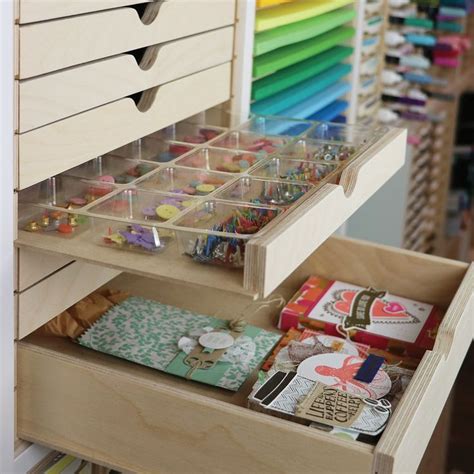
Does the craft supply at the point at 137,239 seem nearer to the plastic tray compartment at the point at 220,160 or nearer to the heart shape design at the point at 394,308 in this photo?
the plastic tray compartment at the point at 220,160

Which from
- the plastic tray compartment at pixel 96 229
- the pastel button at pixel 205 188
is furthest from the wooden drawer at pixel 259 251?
the pastel button at pixel 205 188

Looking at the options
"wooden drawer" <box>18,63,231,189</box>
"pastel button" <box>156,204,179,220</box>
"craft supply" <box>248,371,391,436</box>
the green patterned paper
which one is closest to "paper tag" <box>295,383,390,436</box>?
"craft supply" <box>248,371,391,436</box>

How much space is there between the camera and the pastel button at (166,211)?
0.90 m

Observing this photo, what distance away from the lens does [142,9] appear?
1128 millimetres

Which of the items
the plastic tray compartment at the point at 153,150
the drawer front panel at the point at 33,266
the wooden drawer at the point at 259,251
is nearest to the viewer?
the wooden drawer at the point at 259,251

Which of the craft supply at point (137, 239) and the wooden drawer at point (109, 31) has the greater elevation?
the wooden drawer at point (109, 31)

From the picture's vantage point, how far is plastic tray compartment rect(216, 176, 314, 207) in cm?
95

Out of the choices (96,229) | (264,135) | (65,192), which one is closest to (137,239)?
(96,229)

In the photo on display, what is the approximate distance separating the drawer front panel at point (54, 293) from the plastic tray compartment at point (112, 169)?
0.34 ft

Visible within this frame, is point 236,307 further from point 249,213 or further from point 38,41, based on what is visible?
point 38,41

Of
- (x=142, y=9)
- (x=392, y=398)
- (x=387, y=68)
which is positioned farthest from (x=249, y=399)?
(x=387, y=68)

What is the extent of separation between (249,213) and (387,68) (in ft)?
3.66

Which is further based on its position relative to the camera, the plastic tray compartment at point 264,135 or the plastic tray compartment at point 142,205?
the plastic tray compartment at point 264,135

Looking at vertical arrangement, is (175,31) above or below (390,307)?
above
